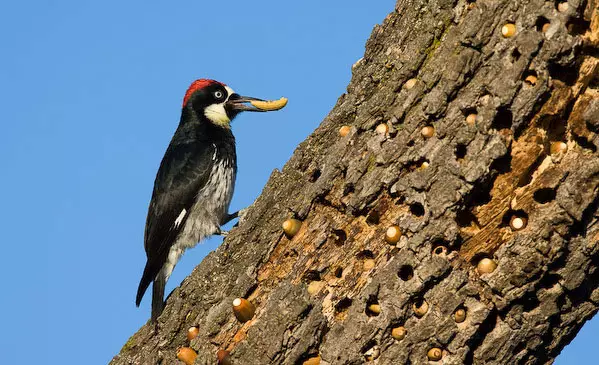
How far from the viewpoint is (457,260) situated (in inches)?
125

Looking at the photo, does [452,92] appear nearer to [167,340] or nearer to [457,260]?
[457,260]

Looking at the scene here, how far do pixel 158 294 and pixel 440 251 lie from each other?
9.00 ft

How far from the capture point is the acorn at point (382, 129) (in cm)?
336

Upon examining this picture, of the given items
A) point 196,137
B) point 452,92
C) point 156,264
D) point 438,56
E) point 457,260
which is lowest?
point 457,260

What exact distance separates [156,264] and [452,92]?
3424 millimetres

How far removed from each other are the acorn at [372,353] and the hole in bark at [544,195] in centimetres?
94

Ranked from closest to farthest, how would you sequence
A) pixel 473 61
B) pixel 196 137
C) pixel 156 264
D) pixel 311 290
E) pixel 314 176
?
pixel 473 61, pixel 311 290, pixel 314 176, pixel 156 264, pixel 196 137

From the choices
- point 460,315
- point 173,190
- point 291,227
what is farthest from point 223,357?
point 173,190

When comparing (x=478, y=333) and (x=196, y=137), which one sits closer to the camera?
(x=478, y=333)

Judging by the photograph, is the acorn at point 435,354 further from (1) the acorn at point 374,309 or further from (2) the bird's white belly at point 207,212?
(2) the bird's white belly at point 207,212

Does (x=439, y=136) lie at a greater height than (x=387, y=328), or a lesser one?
greater

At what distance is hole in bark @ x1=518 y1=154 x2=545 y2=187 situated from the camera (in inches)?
122

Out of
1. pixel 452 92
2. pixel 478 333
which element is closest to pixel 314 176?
pixel 452 92

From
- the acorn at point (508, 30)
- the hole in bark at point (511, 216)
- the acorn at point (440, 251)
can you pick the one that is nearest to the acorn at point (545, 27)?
the acorn at point (508, 30)
